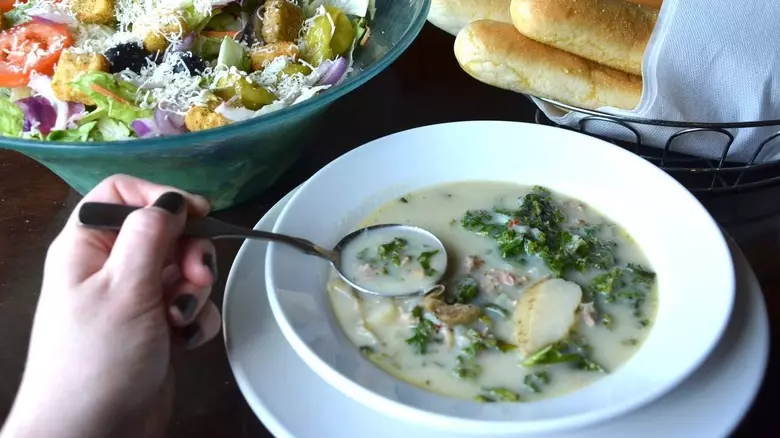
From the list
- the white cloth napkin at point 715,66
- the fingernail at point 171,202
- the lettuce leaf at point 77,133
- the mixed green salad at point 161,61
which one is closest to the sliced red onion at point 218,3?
the mixed green salad at point 161,61

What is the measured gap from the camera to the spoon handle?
0.90 metres

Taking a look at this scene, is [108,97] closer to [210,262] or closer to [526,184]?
[210,262]

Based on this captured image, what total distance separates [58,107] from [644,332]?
1.18 m

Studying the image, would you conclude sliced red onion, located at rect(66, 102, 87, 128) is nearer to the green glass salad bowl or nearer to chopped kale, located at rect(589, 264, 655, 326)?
the green glass salad bowl

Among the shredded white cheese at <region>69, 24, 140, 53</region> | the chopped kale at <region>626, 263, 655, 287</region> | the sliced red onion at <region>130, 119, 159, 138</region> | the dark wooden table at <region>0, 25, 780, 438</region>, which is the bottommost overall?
the dark wooden table at <region>0, 25, 780, 438</region>

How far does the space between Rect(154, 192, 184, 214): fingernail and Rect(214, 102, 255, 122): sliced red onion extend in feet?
1.19

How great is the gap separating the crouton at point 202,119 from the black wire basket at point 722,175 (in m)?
0.62

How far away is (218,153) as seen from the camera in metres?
1.23

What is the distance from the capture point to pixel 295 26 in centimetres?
158

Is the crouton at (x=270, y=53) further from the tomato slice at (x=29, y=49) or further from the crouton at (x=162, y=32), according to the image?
the tomato slice at (x=29, y=49)

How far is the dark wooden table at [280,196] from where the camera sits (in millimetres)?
1039

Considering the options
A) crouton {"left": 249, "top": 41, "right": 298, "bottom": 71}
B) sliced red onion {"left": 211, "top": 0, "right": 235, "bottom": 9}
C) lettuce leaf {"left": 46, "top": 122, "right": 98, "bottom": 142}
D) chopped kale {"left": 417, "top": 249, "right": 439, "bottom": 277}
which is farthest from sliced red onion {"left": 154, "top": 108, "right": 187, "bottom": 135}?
chopped kale {"left": 417, "top": 249, "right": 439, "bottom": 277}

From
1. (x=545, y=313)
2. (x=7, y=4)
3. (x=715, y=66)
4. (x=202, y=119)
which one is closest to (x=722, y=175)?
(x=715, y=66)

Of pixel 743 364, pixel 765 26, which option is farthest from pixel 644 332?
pixel 765 26
